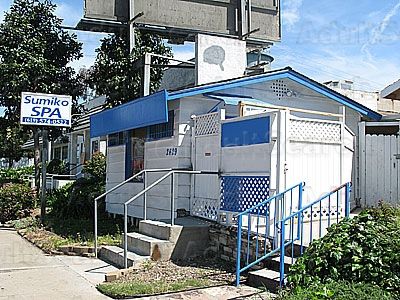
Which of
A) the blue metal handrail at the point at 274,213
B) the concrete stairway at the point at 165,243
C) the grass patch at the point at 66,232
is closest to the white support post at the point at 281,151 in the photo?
the blue metal handrail at the point at 274,213

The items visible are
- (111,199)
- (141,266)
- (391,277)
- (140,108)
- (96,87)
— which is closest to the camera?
(391,277)

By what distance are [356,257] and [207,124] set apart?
537cm

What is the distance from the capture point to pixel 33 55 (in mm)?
19375

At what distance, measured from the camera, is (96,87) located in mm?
17078

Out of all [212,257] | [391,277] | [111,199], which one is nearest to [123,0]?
[111,199]

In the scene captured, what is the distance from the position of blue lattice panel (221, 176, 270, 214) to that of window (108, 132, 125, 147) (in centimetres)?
613

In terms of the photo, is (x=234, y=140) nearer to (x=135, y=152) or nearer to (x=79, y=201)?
(x=135, y=152)

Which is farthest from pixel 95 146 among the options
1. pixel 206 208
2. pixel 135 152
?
pixel 206 208

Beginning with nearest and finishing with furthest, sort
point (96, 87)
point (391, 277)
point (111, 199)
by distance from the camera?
point (391, 277) < point (111, 199) < point (96, 87)

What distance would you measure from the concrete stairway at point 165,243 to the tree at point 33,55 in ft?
37.8

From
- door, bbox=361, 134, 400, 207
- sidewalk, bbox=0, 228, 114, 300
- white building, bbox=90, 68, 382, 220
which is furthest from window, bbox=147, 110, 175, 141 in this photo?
door, bbox=361, 134, 400, 207

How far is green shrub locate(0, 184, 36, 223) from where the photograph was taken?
16.4m

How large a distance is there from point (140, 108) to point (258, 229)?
4.59 meters

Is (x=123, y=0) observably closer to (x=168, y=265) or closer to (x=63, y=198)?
(x=63, y=198)
